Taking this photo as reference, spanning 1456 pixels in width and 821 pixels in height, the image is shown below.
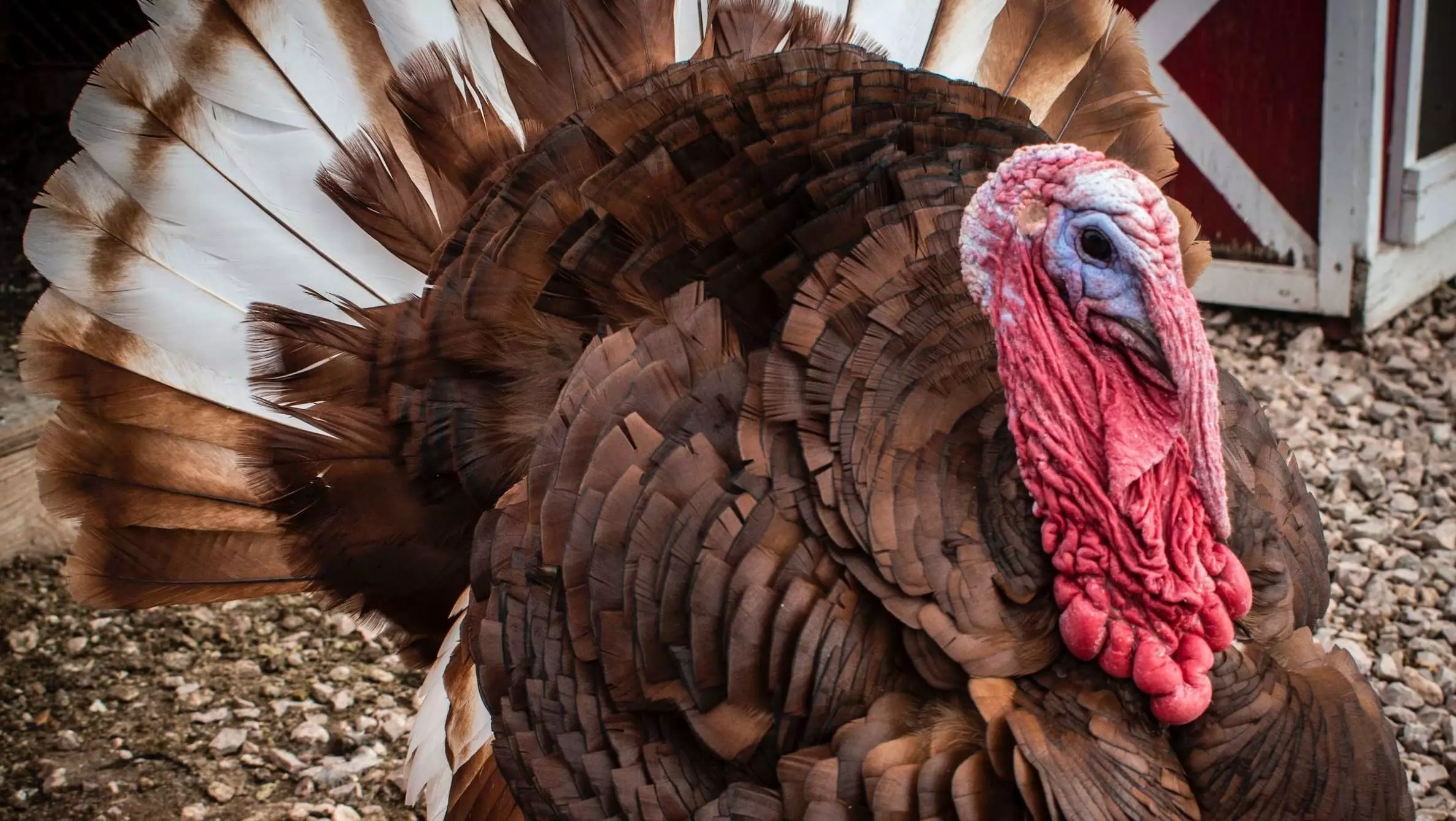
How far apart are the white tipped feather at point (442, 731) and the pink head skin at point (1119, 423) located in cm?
113

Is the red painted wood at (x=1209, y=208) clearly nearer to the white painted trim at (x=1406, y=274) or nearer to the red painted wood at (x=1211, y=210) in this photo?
the red painted wood at (x=1211, y=210)

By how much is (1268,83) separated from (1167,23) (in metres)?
0.43

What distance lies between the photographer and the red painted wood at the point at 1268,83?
4656 mm

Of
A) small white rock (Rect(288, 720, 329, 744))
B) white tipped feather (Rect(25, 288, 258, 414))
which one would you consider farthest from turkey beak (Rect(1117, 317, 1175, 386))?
small white rock (Rect(288, 720, 329, 744))

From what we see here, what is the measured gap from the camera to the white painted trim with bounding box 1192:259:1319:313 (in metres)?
4.83

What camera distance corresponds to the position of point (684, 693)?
201 cm

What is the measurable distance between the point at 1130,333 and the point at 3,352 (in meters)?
3.74

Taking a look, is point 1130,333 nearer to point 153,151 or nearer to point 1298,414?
point 153,151

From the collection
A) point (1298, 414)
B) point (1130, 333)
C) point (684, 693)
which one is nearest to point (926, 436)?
point (1130, 333)

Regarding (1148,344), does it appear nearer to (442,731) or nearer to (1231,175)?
(442,731)

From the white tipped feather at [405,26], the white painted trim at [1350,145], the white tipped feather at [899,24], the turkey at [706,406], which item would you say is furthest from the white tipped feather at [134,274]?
the white painted trim at [1350,145]

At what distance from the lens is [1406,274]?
16.1 feet

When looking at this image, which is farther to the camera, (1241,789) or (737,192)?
(737,192)

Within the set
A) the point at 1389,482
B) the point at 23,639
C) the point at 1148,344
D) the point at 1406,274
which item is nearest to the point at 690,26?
the point at 1148,344
